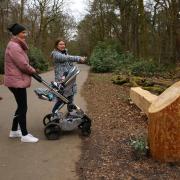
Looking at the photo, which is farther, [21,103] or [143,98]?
[143,98]

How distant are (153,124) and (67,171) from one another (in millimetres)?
1429

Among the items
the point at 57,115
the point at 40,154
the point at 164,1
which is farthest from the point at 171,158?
the point at 164,1

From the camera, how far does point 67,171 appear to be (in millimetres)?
5758

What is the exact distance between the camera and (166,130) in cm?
579

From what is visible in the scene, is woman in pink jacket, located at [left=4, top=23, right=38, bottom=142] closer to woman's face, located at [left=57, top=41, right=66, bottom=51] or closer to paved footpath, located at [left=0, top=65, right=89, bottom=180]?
paved footpath, located at [left=0, top=65, right=89, bottom=180]

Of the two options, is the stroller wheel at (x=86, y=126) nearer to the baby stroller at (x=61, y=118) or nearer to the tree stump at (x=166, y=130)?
the baby stroller at (x=61, y=118)

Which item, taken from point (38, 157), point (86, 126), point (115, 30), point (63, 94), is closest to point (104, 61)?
point (115, 30)

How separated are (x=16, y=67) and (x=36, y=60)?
27.1 m

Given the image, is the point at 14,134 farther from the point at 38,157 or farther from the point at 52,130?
the point at 38,157

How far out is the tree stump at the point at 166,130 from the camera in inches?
227

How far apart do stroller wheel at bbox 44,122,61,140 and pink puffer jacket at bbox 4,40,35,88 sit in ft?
2.98

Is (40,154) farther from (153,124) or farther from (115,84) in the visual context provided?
(115,84)

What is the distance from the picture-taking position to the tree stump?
5.75m

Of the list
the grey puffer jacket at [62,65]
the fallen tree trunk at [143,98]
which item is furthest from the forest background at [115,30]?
the grey puffer jacket at [62,65]
